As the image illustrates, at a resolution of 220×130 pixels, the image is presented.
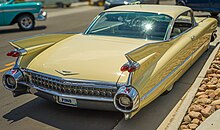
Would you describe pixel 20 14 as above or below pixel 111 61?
above

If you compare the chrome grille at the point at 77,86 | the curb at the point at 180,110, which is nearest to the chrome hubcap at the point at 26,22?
the chrome grille at the point at 77,86

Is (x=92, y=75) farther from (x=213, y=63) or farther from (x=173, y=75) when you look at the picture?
(x=213, y=63)

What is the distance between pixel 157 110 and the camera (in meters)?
3.66

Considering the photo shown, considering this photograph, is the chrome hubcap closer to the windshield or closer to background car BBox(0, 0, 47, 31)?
background car BBox(0, 0, 47, 31)

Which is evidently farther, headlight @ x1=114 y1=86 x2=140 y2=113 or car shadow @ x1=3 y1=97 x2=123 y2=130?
car shadow @ x1=3 y1=97 x2=123 y2=130

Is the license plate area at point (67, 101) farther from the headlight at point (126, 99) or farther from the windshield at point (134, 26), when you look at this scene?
the windshield at point (134, 26)

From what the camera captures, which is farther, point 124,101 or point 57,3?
point 57,3

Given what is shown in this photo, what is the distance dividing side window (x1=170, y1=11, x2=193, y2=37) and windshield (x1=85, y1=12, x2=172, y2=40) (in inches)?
10.5

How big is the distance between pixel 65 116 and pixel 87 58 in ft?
2.94

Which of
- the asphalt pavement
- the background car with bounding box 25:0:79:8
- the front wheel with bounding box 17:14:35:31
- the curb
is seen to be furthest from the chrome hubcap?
the background car with bounding box 25:0:79:8

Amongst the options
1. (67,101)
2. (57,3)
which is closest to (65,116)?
(67,101)

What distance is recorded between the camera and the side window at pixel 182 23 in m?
4.53

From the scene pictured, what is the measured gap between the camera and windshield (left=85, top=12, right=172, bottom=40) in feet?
13.7

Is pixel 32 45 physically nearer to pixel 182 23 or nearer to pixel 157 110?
pixel 157 110
